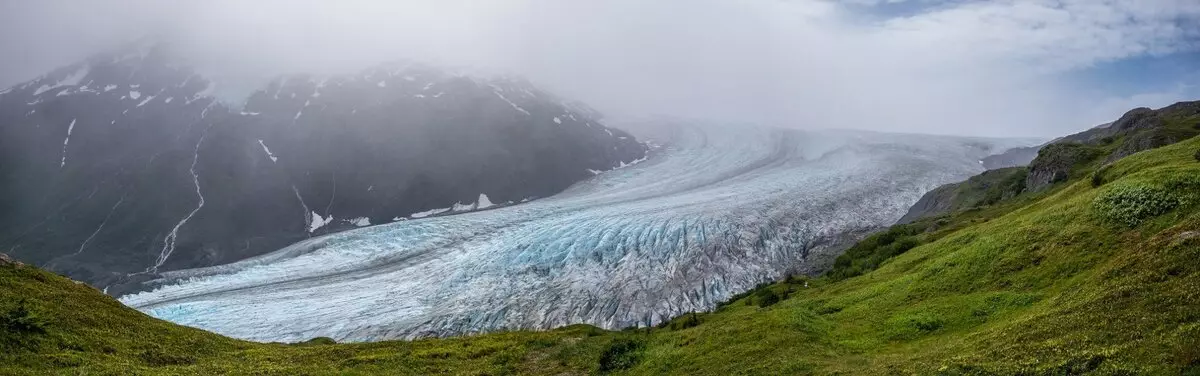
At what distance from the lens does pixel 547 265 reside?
49500 millimetres

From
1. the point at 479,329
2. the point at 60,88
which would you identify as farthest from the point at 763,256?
the point at 60,88

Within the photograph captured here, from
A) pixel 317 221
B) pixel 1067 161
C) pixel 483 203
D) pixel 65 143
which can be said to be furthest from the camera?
pixel 65 143

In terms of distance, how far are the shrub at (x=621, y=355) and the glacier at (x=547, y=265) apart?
20.7 metres

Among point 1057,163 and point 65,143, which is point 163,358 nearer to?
point 1057,163

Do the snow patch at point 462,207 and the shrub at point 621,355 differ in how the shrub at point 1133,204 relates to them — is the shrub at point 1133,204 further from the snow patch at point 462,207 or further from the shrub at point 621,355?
the snow patch at point 462,207

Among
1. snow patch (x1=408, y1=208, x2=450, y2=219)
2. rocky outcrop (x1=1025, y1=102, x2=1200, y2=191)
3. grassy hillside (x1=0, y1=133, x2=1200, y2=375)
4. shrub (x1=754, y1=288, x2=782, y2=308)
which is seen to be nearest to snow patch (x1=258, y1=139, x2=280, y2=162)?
snow patch (x1=408, y1=208, x2=450, y2=219)

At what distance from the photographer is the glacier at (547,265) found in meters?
43.8

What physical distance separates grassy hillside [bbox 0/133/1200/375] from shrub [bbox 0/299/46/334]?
4cm

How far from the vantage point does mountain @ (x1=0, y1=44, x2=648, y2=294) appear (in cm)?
8644

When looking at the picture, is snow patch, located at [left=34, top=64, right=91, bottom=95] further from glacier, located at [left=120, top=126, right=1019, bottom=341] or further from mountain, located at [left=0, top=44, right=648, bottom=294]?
glacier, located at [left=120, top=126, right=1019, bottom=341]

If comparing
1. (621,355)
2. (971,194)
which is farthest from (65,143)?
(971,194)

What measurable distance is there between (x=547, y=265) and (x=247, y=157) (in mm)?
75040

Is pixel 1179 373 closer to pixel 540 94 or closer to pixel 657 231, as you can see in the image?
pixel 657 231

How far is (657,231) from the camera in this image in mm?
52938
